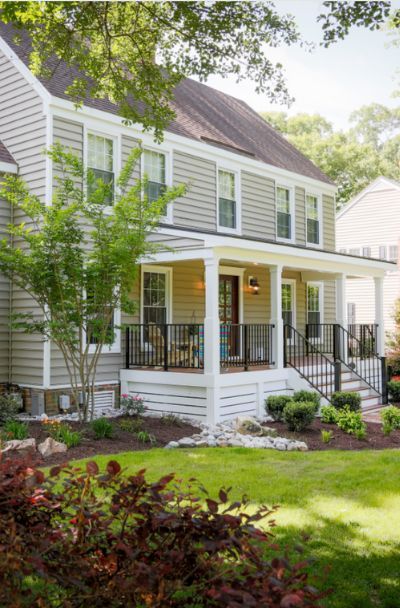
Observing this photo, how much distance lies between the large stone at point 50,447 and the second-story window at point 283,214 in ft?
34.3

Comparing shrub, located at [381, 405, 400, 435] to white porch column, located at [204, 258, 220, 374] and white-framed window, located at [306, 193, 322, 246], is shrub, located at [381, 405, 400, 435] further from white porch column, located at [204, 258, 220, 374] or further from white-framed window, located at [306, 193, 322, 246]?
white-framed window, located at [306, 193, 322, 246]

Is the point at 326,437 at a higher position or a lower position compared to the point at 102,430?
lower

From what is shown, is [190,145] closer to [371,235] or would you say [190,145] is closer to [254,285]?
[254,285]

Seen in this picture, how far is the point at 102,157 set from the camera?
12055 millimetres

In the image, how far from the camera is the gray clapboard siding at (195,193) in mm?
Answer: 13633

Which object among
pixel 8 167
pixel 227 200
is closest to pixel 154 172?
pixel 227 200

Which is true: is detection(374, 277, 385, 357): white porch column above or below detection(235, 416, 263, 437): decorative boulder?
above

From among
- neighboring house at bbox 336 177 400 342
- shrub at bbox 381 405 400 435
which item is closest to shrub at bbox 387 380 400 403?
shrub at bbox 381 405 400 435

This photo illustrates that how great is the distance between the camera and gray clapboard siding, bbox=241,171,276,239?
1561 cm

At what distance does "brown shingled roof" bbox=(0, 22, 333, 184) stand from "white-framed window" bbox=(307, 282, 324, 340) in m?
3.36

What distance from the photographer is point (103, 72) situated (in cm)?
845

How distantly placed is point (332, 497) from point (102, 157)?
8586 millimetres

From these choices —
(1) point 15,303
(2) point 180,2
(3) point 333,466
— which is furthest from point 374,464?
(1) point 15,303

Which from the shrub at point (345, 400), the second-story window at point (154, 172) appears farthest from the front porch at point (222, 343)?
the second-story window at point (154, 172)
